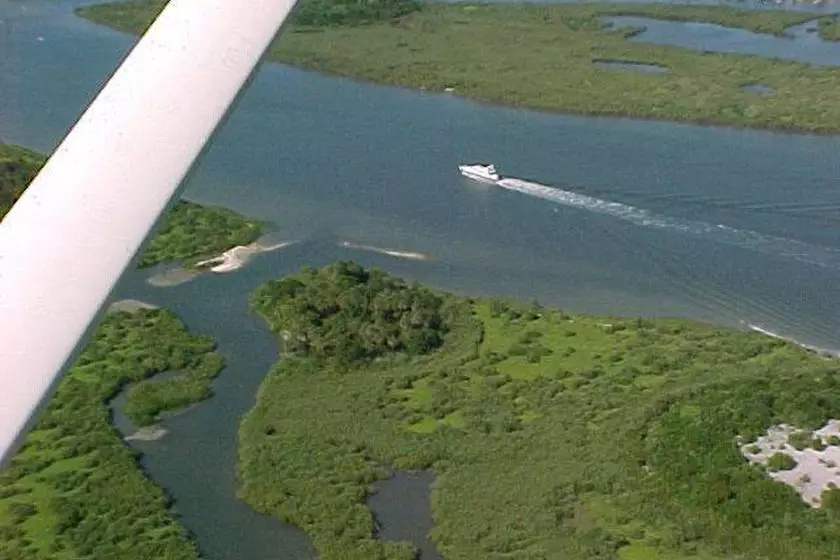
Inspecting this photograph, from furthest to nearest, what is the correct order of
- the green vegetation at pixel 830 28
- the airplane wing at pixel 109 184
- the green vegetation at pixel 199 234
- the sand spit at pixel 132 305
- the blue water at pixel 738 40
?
the green vegetation at pixel 830 28 → the blue water at pixel 738 40 → the green vegetation at pixel 199 234 → the sand spit at pixel 132 305 → the airplane wing at pixel 109 184

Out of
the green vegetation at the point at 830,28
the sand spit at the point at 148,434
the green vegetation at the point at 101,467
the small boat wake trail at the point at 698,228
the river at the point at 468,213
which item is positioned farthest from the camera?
the green vegetation at the point at 830,28

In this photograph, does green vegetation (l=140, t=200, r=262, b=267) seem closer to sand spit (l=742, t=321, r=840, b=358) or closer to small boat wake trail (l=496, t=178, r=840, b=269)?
small boat wake trail (l=496, t=178, r=840, b=269)

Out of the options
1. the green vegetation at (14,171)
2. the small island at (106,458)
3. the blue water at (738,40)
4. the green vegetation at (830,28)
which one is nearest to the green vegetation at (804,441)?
the small island at (106,458)

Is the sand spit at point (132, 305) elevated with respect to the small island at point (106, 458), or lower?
lower

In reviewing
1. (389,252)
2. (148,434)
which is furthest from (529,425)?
(389,252)

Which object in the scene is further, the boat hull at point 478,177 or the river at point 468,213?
the boat hull at point 478,177

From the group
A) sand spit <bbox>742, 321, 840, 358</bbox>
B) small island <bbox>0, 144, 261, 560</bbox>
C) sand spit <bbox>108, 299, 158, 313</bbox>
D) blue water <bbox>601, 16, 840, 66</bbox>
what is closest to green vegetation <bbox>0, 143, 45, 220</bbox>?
sand spit <bbox>108, 299, 158, 313</bbox>

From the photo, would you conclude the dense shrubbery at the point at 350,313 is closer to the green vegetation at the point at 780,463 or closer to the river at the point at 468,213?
the river at the point at 468,213

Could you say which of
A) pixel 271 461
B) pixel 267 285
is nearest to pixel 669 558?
pixel 271 461
